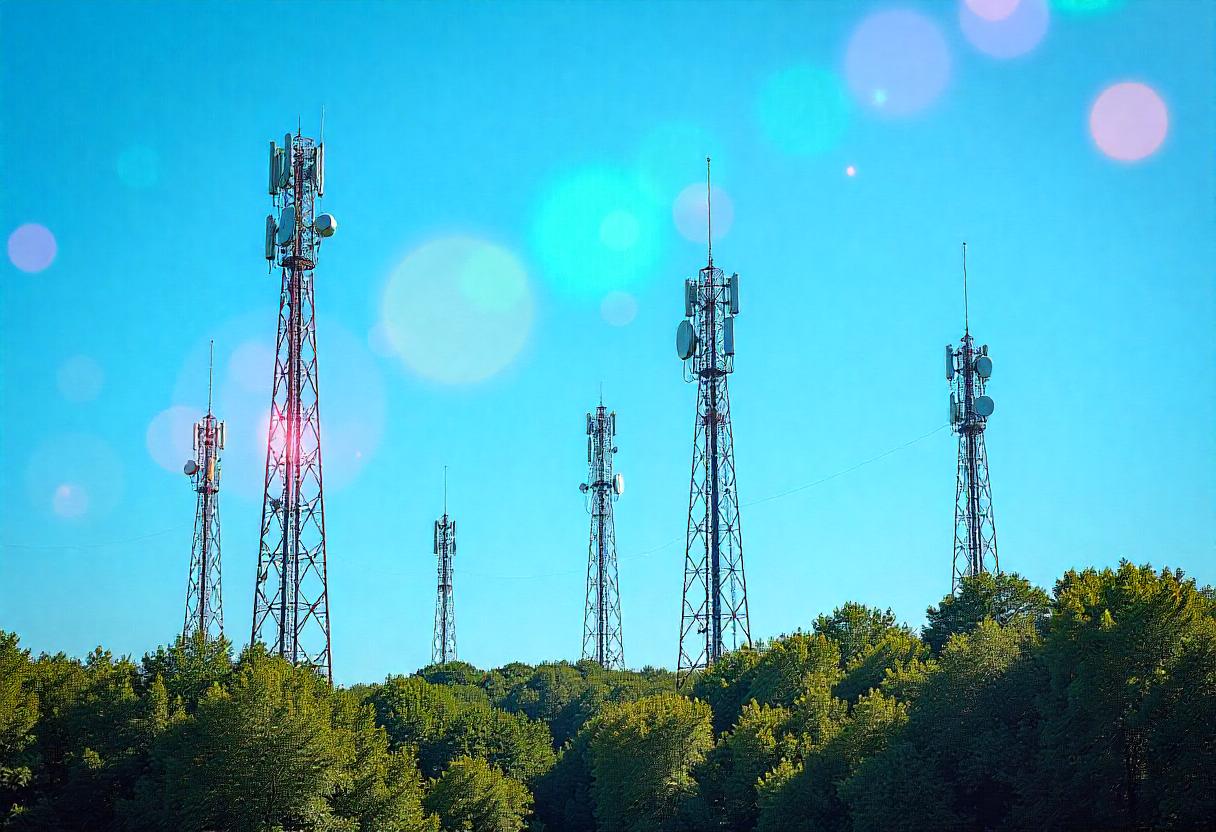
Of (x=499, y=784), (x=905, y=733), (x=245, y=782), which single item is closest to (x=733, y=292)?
(x=905, y=733)

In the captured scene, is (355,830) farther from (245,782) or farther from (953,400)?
(953,400)

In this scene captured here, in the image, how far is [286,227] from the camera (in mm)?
48344

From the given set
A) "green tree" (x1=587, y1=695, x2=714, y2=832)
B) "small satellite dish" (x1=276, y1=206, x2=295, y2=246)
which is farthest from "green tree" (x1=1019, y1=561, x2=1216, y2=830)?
"small satellite dish" (x1=276, y1=206, x2=295, y2=246)

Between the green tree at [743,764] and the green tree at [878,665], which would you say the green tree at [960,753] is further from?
the green tree at [878,665]

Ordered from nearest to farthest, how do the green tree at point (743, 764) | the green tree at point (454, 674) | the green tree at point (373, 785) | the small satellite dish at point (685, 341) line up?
the green tree at point (373, 785)
the green tree at point (743, 764)
the small satellite dish at point (685, 341)
the green tree at point (454, 674)

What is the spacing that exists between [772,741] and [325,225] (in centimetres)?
2997

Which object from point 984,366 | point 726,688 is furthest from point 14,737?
point 984,366

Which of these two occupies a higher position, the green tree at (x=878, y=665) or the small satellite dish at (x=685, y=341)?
the small satellite dish at (x=685, y=341)

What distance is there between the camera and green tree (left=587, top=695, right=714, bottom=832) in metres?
55.2

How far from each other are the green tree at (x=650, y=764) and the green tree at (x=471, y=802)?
4.88 metres

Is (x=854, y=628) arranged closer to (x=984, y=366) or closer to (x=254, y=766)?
(x=984, y=366)

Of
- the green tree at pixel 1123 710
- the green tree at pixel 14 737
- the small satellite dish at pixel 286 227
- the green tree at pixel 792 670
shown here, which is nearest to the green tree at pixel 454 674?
the green tree at pixel 792 670

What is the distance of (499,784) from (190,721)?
1611cm

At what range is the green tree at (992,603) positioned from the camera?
61.4 meters
